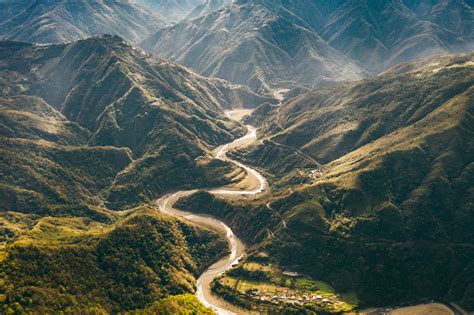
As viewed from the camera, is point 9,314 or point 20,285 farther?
point 20,285
